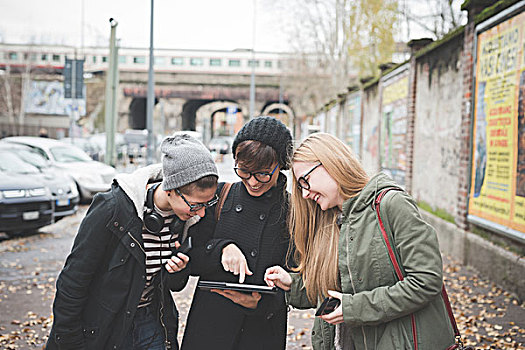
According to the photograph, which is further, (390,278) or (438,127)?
(438,127)

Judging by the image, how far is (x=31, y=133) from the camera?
58906mm

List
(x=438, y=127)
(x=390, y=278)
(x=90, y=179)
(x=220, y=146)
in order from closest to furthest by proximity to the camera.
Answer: (x=390, y=278)
(x=438, y=127)
(x=90, y=179)
(x=220, y=146)

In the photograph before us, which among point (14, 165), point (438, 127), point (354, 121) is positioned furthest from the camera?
point (354, 121)

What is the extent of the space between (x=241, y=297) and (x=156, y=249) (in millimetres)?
451

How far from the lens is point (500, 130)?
747cm

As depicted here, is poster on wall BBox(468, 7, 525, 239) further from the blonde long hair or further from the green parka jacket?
the green parka jacket

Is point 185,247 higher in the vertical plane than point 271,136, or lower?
lower

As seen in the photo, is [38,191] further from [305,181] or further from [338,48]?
[338,48]

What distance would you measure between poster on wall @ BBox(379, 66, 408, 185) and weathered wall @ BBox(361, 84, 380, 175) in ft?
2.91

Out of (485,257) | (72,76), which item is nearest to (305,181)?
(485,257)

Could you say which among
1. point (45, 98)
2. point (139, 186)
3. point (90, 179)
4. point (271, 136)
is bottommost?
point (90, 179)

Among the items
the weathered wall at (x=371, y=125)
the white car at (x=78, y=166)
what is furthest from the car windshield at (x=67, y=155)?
the weathered wall at (x=371, y=125)

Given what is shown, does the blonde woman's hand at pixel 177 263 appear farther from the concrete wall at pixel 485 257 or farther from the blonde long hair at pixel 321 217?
the concrete wall at pixel 485 257

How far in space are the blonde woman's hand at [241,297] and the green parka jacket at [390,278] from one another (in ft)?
1.81
